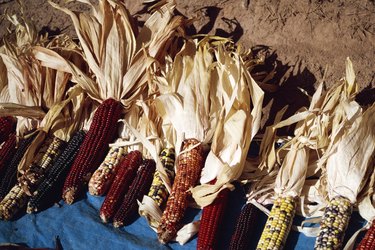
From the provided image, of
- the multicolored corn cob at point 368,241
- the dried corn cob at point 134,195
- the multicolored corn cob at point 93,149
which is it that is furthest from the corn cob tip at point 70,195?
the multicolored corn cob at point 368,241

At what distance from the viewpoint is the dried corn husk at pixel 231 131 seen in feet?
12.0

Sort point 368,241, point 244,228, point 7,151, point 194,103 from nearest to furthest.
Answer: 1. point 368,241
2. point 244,228
3. point 194,103
4. point 7,151

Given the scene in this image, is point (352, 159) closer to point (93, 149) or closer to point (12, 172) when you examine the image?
point (93, 149)

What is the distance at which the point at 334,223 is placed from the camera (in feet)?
11.1

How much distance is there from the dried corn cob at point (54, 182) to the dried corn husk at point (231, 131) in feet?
3.69

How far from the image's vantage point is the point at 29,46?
4.71m

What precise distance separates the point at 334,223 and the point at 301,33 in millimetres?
1874

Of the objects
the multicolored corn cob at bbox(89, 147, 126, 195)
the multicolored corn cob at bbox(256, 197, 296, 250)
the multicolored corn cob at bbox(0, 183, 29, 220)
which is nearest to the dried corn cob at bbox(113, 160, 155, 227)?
the multicolored corn cob at bbox(89, 147, 126, 195)

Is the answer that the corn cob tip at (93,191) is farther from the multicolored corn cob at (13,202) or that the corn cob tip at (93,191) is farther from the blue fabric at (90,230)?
the multicolored corn cob at (13,202)

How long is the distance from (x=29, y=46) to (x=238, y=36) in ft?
6.05

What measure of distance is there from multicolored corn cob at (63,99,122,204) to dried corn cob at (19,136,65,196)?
0.27 metres

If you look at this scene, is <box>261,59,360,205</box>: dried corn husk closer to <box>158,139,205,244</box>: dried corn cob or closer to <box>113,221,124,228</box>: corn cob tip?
<box>158,139,205,244</box>: dried corn cob

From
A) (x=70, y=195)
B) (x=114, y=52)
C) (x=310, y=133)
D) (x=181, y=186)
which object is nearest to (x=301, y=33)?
(x=310, y=133)

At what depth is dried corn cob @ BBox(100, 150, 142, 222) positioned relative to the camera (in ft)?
12.8
